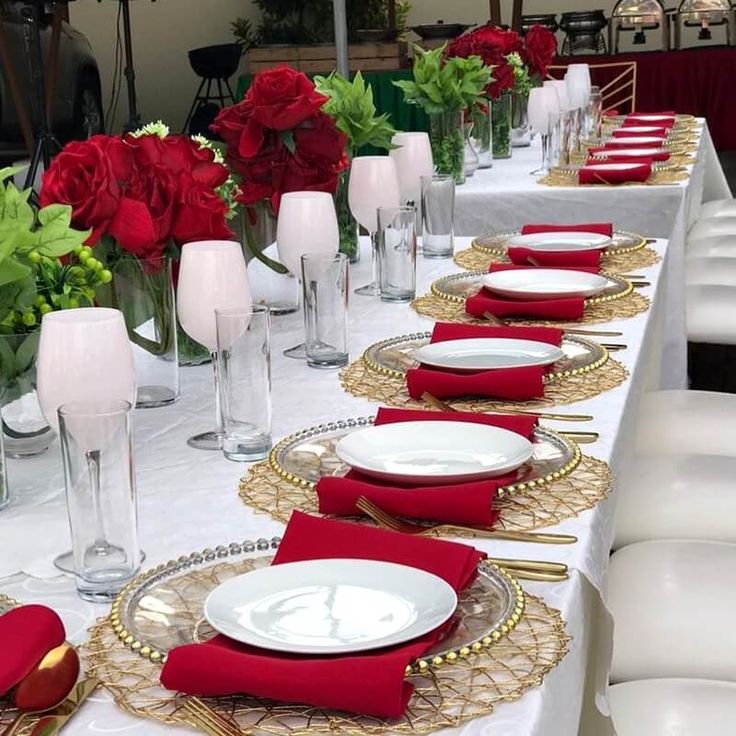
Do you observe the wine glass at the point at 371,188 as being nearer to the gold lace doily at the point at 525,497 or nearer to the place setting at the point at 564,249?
the place setting at the point at 564,249

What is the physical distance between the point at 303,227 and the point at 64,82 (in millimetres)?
5684

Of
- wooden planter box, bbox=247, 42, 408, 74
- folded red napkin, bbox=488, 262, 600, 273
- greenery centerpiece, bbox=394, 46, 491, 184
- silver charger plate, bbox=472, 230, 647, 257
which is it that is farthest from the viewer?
wooden planter box, bbox=247, 42, 408, 74

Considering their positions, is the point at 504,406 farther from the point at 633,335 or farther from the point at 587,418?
the point at 633,335

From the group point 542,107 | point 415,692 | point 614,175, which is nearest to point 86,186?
point 415,692

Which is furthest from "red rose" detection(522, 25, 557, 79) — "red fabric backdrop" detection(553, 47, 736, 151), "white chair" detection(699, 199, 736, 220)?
"red fabric backdrop" detection(553, 47, 736, 151)

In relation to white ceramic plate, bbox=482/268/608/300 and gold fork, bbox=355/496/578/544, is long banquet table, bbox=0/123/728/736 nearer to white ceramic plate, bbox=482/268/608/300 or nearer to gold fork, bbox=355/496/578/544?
gold fork, bbox=355/496/578/544

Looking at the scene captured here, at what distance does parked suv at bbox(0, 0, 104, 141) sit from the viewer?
6.34m

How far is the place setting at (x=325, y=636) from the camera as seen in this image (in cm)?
65

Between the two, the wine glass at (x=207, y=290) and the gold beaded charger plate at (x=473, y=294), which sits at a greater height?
the wine glass at (x=207, y=290)

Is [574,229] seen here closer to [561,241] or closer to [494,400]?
[561,241]

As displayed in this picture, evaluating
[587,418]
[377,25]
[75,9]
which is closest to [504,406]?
[587,418]

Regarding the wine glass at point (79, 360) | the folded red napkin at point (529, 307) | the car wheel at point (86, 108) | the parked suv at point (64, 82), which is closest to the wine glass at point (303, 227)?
the folded red napkin at point (529, 307)

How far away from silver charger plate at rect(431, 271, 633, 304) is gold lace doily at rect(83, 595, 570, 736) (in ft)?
3.09

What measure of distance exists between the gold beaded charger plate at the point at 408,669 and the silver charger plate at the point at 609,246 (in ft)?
4.03
